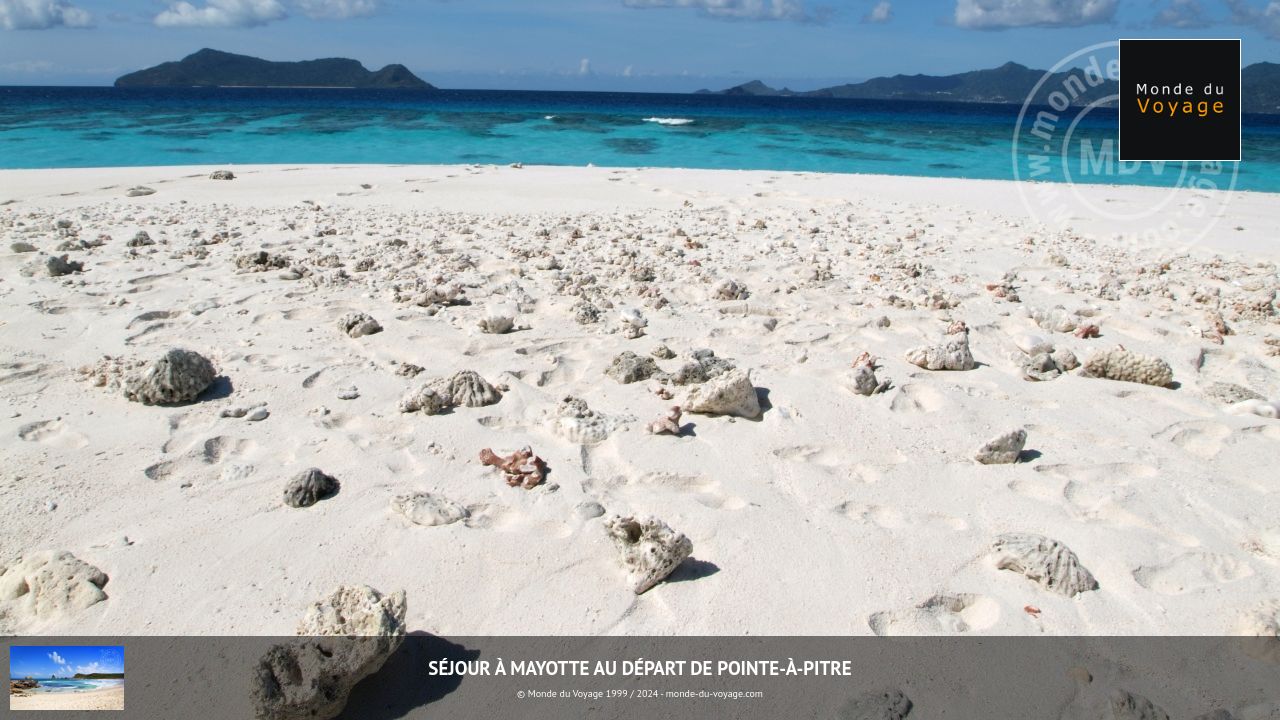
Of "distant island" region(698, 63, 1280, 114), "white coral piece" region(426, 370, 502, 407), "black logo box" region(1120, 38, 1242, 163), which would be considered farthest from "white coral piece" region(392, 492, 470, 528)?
"distant island" region(698, 63, 1280, 114)

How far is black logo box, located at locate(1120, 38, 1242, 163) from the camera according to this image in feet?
24.7

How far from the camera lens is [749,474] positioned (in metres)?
2.69

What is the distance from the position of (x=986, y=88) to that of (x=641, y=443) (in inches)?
4235

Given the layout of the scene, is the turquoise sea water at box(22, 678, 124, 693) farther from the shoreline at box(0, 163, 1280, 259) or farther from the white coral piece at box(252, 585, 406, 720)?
the shoreline at box(0, 163, 1280, 259)

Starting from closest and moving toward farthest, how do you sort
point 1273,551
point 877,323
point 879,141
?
point 1273,551 < point 877,323 < point 879,141

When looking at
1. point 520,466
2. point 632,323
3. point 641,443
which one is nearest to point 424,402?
point 520,466

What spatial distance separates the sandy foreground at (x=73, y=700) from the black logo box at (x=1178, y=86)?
28.9 ft

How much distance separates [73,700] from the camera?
5.88ft

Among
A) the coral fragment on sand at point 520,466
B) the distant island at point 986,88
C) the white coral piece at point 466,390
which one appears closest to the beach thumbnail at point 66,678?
the coral fragment on sand at point 520,466

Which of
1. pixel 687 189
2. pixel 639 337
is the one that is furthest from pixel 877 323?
pixel 687 189

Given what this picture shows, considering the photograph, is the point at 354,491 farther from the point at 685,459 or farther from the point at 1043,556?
the point at 1043,556

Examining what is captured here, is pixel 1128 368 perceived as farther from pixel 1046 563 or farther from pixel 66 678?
pixel 66 678

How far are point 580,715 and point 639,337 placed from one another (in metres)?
2.37

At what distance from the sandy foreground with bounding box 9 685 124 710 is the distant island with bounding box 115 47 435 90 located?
102 m
